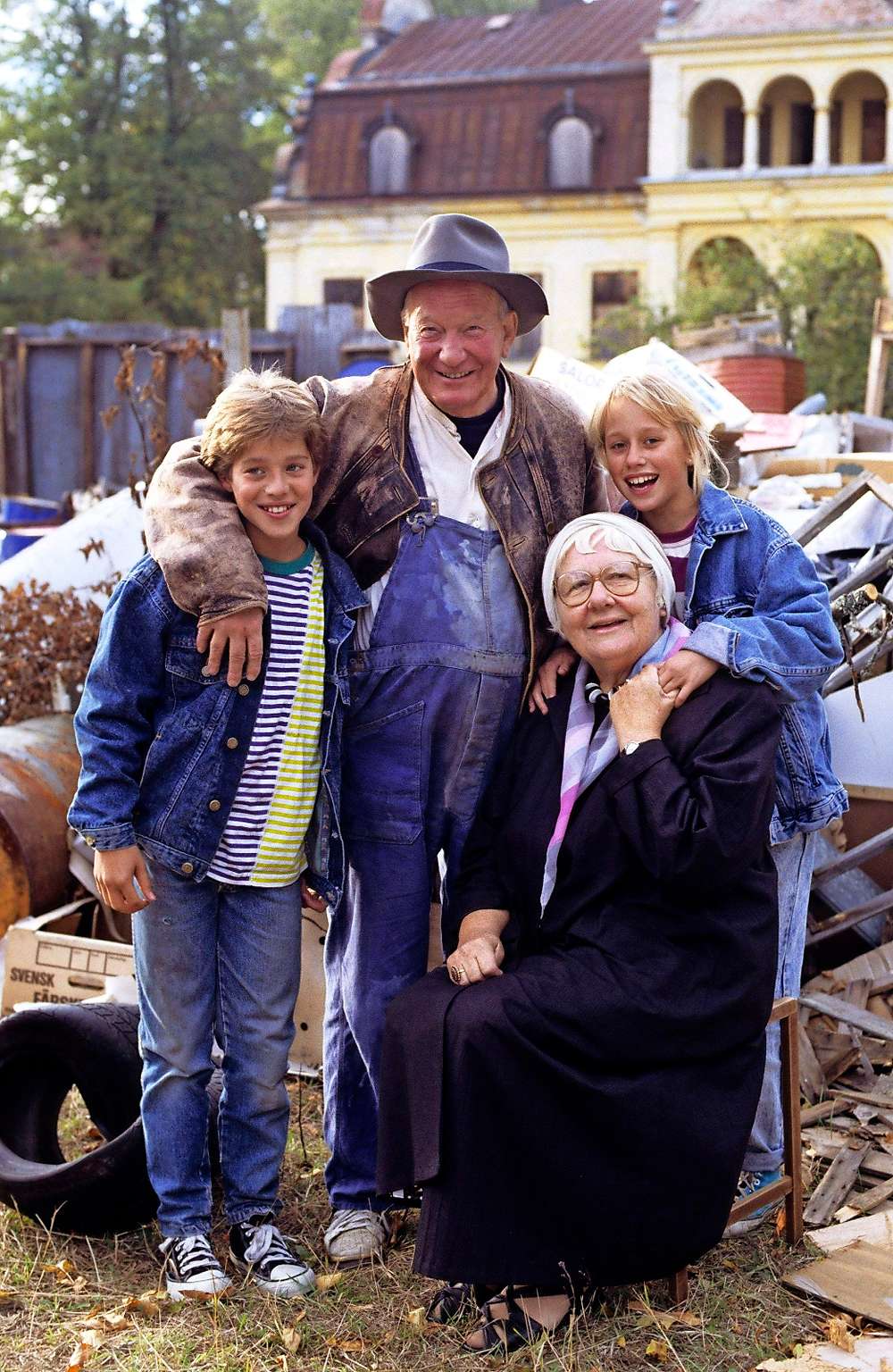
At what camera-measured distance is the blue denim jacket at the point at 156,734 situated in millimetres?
3459

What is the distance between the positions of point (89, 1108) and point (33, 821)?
69.3 inches

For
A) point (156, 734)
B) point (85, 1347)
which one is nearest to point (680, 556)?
point (156, 734)

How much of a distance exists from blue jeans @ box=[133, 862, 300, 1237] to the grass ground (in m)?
0.25

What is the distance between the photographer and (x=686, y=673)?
3.38 meters

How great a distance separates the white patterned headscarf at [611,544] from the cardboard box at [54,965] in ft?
7.57

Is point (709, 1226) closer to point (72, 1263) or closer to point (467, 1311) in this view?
point (467, 1311)

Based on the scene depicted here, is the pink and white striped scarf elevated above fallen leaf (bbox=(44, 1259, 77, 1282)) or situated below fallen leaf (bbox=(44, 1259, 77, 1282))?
above

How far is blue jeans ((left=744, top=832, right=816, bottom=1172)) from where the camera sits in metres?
3.87

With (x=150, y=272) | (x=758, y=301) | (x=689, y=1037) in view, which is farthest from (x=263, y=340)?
(x=150, y=272)

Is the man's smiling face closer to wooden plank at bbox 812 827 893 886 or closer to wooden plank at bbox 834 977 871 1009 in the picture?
wooden plank at bbox 812 827 893 886

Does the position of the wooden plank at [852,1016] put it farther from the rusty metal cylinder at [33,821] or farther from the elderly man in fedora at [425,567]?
the rusty metal cylinder at [33,821]

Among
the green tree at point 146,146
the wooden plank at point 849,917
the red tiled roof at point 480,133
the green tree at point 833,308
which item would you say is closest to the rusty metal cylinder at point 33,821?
the wooden plank at point 849,917

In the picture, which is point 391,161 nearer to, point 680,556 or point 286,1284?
point 680,556

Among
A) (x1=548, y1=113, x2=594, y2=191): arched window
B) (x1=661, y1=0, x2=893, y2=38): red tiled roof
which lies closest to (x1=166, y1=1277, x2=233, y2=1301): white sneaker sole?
(x1=548, y1=113, x2=594, y2=191): arched window
